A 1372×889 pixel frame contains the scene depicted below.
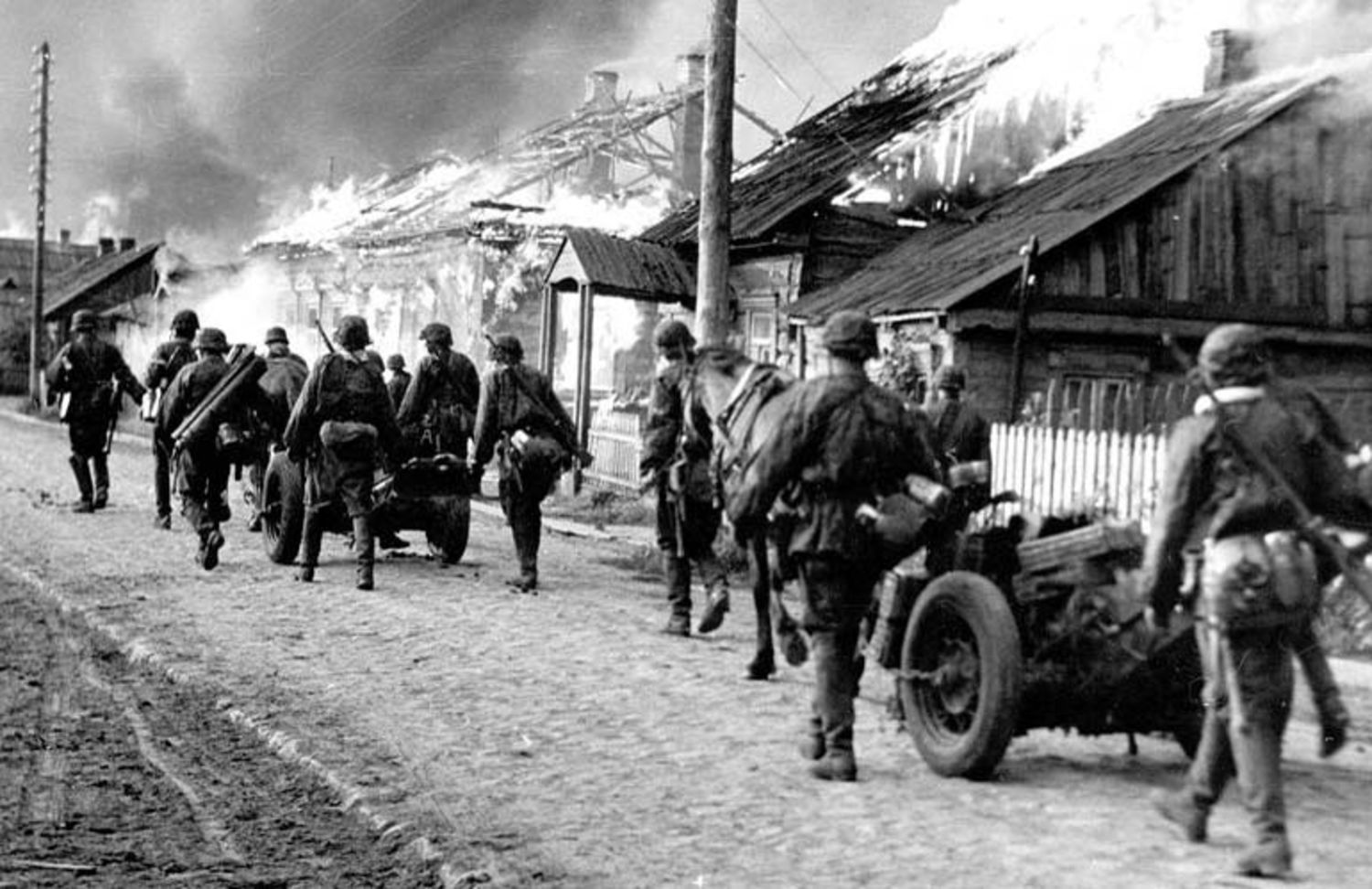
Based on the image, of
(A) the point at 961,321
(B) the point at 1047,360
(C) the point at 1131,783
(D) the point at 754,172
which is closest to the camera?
(C) the point at 1131,783

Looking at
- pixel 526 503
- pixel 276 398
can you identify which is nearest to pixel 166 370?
pixel 276 398

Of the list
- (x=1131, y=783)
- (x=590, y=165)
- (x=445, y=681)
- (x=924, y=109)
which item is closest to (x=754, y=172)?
(x=924, y=109)

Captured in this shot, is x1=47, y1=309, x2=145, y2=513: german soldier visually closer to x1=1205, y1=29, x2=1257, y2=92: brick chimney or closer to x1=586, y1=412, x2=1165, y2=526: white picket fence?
x1=586, y1=412, x2=1165, y2=526: white picket fence

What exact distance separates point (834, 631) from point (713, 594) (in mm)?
3276

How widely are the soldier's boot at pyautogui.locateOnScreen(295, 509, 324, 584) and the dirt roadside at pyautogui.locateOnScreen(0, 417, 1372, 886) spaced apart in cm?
22

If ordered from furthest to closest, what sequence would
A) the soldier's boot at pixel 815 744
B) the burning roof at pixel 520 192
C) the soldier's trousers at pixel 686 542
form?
the burning roof at pixel 520 192
the soldier's trousers at pixel 686 542
the soldier's boot at pixel 815 744

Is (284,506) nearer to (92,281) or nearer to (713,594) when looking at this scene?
(713,594)

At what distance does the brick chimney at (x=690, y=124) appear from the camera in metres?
37.8

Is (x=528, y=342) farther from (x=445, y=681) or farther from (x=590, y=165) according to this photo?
(x=445, y=681)

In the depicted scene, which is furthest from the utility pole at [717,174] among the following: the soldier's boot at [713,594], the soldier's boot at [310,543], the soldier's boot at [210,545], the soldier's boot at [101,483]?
the soldier's boot at [101,483]

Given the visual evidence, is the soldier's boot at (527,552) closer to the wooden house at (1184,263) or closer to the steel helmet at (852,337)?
the steel helmet at (852,337)

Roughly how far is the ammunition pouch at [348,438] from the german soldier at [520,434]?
2.50 ft

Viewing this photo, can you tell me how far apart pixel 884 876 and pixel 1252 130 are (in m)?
15.6

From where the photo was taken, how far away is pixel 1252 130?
18.7 meters
